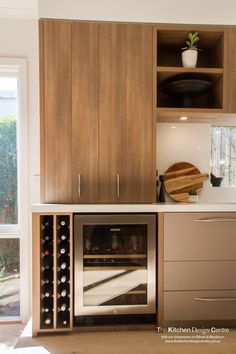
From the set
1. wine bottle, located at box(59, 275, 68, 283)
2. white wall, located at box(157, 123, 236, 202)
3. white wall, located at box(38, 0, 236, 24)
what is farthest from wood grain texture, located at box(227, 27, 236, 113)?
wine bottle, located at box(59, 275, 68, 283)

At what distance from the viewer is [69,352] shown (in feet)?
4.78

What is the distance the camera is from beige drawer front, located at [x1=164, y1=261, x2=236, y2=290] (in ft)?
5.39

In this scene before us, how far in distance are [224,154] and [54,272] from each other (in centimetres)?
168

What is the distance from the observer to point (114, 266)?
5.47ft

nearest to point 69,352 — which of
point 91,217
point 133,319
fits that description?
point 133,319

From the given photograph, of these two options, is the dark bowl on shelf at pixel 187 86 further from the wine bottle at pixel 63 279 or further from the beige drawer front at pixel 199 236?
the wine bottle at pixel 63 279

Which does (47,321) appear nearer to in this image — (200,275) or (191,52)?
(200,275)

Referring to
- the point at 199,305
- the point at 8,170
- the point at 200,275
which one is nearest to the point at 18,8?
the point at 8,170

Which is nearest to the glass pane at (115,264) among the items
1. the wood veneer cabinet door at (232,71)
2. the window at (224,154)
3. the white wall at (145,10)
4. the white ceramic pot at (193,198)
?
the white ceramic pot at (193,198)

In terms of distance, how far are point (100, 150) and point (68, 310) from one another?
1.08 meters

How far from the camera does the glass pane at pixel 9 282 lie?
2297 millimetres

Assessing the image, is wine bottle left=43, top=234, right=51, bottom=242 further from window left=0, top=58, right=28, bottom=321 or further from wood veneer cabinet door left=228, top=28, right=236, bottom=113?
wood veneer cabinet door left=228, top=28, right=236, bottom=113

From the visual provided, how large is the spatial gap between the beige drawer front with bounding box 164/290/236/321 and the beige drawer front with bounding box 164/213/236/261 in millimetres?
235

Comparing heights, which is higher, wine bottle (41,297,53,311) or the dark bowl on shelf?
the dark bowl on shelf
